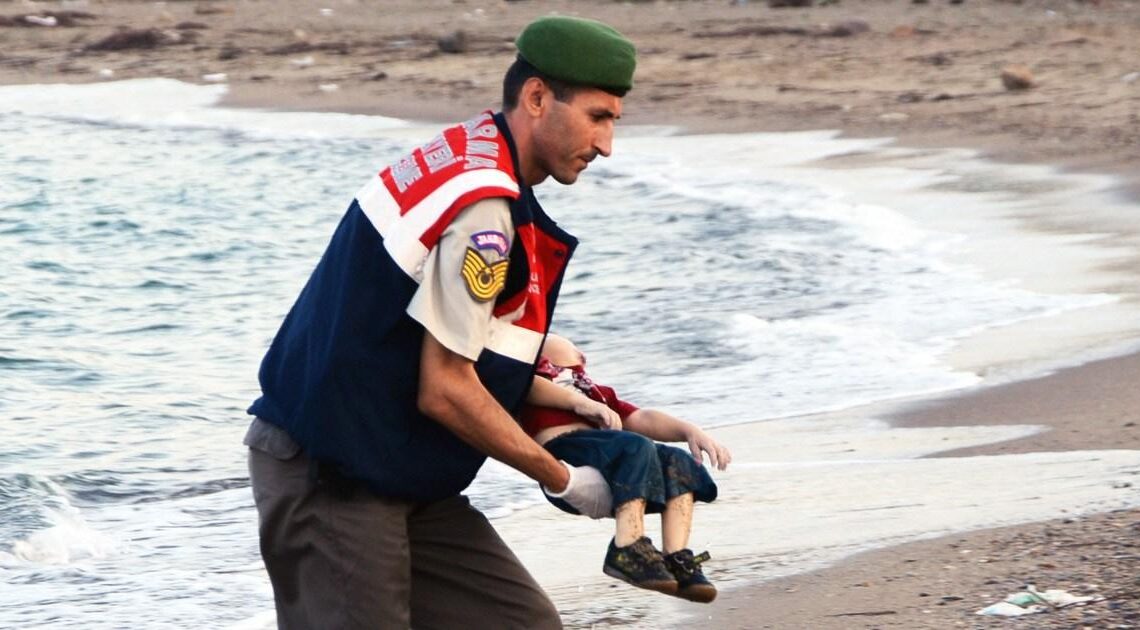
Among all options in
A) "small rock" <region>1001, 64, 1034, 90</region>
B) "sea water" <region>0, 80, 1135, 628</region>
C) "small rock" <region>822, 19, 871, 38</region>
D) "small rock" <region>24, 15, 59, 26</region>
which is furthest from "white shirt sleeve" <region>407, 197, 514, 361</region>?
"small rock" <region>24, 15, 59, 26</region>

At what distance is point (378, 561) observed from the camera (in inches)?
122

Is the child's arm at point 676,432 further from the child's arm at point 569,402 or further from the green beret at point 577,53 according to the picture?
the green beret at point 577,53

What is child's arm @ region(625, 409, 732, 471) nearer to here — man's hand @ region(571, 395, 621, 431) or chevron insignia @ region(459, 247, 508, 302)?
man's hand @ region(571, 395, 621, 431)

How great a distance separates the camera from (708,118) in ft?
59.3

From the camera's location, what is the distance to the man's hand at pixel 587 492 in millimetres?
3070

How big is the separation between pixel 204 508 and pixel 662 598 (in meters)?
2.39

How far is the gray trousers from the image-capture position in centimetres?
310

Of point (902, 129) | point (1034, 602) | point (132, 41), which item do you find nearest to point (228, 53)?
point (132, 41)

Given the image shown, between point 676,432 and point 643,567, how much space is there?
1.15 feet

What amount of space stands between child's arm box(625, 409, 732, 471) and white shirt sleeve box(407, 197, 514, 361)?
1.79 ft

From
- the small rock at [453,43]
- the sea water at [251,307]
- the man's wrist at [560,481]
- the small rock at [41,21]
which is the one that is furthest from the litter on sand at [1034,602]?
the small rock at [41,21]

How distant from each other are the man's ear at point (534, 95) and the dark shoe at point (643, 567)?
0.72 metres

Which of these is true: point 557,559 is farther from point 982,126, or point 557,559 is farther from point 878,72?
point 878,72

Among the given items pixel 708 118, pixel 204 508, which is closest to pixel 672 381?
pixel 204 508
